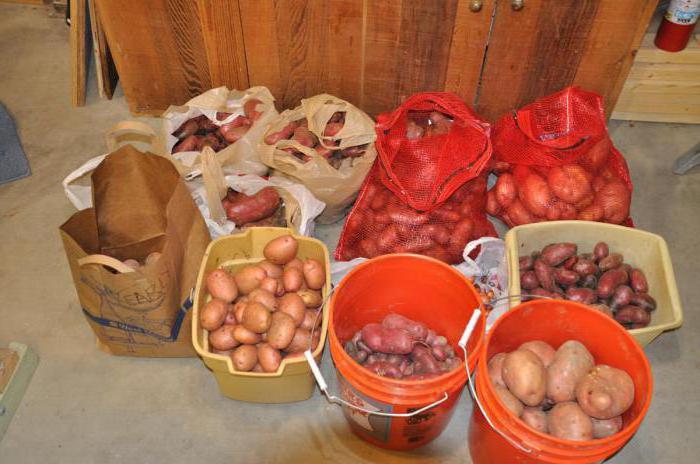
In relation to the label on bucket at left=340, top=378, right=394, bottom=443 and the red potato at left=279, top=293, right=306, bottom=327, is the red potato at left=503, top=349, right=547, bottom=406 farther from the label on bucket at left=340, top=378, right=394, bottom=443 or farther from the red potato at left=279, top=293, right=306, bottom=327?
the red potato at left=279, top=293, right=306, bottom=327

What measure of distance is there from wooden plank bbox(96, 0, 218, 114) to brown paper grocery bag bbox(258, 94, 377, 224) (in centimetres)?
54

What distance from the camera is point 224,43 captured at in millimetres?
2293

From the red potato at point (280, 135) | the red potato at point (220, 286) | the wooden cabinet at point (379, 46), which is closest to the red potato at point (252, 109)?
the red potato at point (280, 135)

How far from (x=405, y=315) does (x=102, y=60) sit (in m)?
1.81

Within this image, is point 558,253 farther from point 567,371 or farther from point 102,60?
point 102,60

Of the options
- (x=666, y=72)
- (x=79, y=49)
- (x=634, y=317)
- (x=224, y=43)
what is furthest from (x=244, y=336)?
(x=666, y=72)

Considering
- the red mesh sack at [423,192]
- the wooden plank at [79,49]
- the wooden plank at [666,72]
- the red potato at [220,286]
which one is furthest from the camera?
the wooden plank at [79,49]

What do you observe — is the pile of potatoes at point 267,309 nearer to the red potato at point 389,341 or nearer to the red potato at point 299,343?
the red potato at point 299,343

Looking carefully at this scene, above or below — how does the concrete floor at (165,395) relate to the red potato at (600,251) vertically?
below

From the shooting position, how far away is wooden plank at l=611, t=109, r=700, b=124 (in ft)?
8.46

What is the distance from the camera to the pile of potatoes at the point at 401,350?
157 centimetres

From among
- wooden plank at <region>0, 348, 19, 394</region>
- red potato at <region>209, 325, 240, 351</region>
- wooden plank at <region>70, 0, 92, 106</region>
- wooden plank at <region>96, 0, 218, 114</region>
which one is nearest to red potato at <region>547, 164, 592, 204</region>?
red potato at <region>209, 325, 240, 351</region>

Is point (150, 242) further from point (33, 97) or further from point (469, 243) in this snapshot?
point (33, 97)

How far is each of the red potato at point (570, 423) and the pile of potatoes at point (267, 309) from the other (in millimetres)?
619
